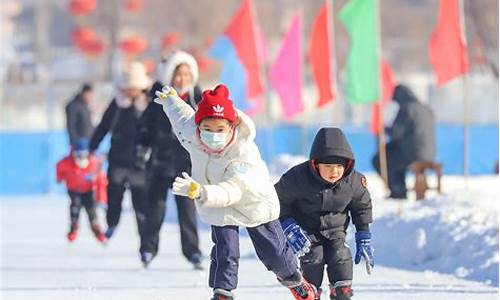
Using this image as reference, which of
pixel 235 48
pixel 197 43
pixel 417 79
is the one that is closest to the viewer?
pixel 235 48

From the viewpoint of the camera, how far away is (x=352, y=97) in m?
15.3

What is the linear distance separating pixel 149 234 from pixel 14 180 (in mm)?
12809

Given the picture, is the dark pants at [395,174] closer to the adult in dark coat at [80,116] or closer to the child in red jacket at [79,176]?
the adult in dark coat at [80,116]

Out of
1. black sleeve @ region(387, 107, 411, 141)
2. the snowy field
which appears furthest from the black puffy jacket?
black sleeve @ region(387, 107, 411, 141)

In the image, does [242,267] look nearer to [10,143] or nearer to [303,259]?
[303,259]

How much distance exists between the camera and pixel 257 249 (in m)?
7.24

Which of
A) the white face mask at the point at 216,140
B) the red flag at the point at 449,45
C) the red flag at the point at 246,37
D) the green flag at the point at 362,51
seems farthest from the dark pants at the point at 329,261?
the red flag at the point at 246,37

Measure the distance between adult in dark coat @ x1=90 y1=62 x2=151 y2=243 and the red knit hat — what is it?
4.44 meters

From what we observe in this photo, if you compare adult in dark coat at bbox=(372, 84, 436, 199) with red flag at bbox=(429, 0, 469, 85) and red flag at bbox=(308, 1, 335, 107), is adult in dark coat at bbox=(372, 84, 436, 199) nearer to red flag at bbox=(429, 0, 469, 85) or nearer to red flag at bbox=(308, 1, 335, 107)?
red flag at bbox=(308, 1, 335, 107)

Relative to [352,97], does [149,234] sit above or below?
below

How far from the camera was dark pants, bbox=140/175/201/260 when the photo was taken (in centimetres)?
1035

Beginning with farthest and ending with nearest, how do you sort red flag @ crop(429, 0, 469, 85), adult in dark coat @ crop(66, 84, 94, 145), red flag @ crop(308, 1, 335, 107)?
red flag @ crop(308, 1, 335, 107) < adult in dark coat @ crop(66, 84, 94, 145) < red flag @ crop(429, 0, 469, 85)

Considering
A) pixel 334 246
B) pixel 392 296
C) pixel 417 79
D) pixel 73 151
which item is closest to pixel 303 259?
pixel 334 246

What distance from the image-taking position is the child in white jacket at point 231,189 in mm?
6922
